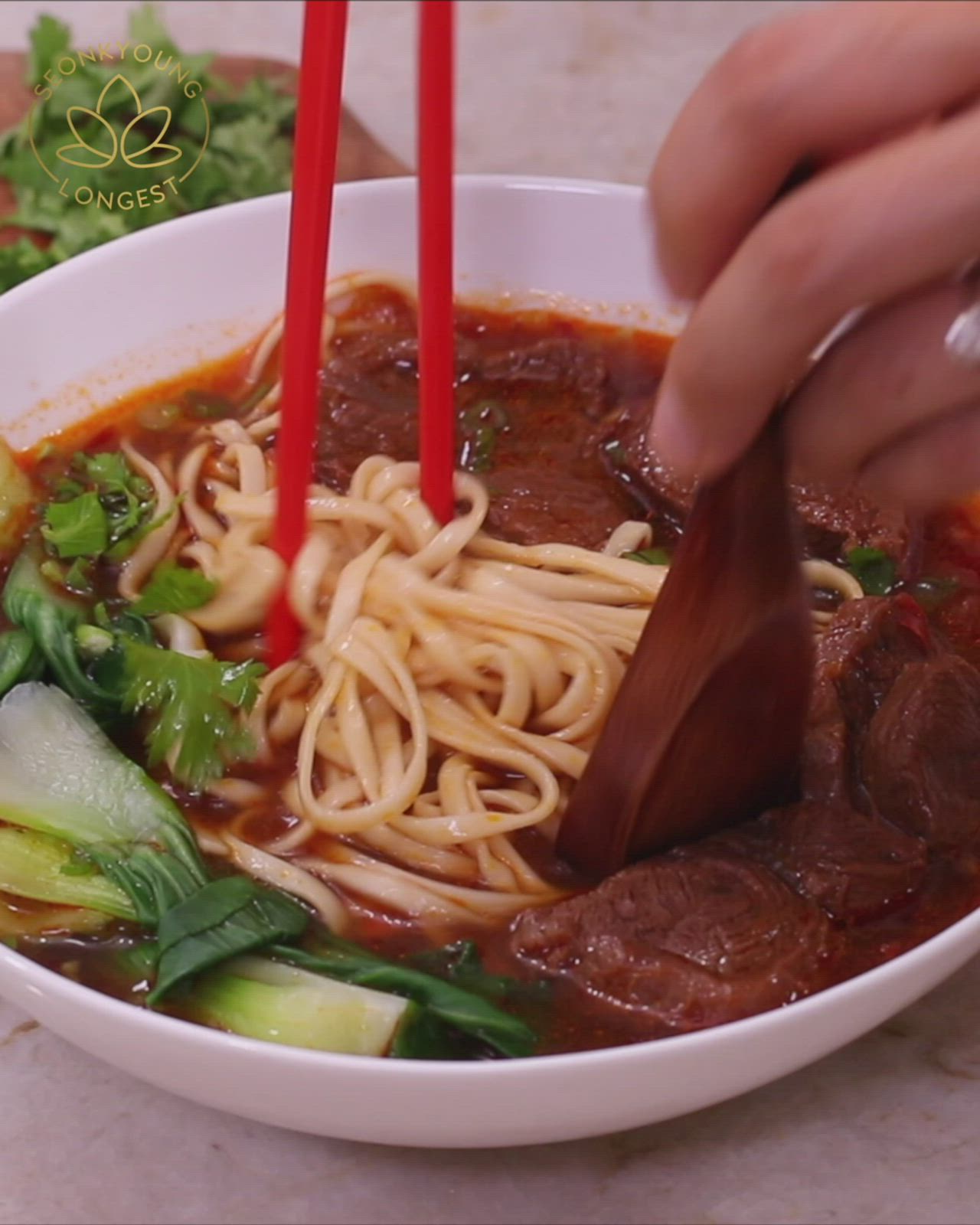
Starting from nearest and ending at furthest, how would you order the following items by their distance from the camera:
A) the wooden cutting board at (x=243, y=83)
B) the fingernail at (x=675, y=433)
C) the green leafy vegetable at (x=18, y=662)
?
1. the fingernail at (x=675, y=433)
2. the green leafy vegetable at (x=18, y=662)
3. the wooden cutting board at (x=243, y=83)

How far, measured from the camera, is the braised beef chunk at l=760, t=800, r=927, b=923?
226cm

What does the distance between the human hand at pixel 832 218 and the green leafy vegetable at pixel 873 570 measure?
118cm

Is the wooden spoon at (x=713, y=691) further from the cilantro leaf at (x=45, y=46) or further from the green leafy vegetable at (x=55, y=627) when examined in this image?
the cilantro leaf at (x=45, y=46)

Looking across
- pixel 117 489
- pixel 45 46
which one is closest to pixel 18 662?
pixel 117 489

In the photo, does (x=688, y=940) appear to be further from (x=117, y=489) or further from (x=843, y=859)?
(x=117, y=489)

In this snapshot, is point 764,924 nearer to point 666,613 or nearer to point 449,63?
point 666,613

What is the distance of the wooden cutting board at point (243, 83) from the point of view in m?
3.87

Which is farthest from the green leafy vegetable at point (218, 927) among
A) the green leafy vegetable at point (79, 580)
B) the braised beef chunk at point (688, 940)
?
the green leafy vegetable at point (79, 580)

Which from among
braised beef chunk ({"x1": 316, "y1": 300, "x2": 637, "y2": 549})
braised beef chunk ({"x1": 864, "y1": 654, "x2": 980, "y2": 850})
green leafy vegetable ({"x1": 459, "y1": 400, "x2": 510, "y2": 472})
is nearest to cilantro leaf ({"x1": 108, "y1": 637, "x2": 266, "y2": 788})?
braised beef chunk ({"x1": 316, "y1": 300, "x2": 637, "y2": 549})

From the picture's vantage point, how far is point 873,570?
9.48ft

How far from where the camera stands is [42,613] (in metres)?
2.58

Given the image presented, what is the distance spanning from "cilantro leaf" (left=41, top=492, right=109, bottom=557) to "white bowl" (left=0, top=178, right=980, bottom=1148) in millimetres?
304

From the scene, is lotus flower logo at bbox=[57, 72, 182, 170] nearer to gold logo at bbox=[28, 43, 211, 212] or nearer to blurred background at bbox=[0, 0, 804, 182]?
gold logo at bbox=[28, 43, 211, 212]

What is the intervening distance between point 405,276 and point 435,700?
1194 mm
